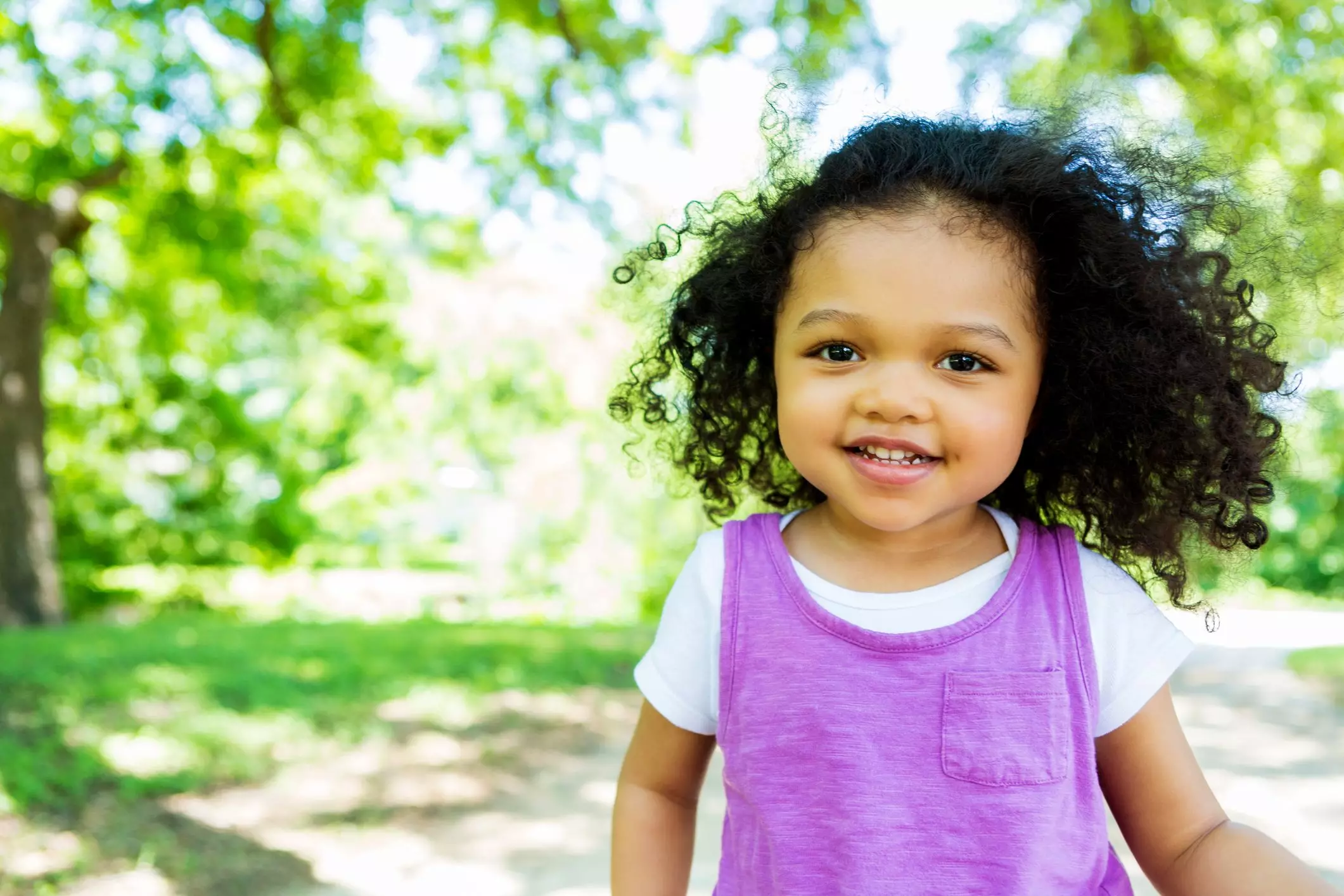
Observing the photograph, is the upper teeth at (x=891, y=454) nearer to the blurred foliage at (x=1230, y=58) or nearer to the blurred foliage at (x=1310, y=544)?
the blurred foliage at (x=1230, y=58)

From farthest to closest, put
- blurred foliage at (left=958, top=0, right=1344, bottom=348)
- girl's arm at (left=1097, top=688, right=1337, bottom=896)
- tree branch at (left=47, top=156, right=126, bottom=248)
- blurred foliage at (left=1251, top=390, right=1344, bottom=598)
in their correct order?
blurred foliage at (left=1251, top=390, right=1344, bottom=598) < tree branch at (left=47, top=156, right=126, bottom=248) < blurred foliage at (left=958, top=0, right=1344, bottom=348) < girl's arm at (left=1097, top=688, right=1337, bottom=896)

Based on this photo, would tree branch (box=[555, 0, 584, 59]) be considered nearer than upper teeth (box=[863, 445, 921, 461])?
No

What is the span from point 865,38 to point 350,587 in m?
11.3

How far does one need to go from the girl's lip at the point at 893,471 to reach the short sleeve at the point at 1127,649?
0.79 ft

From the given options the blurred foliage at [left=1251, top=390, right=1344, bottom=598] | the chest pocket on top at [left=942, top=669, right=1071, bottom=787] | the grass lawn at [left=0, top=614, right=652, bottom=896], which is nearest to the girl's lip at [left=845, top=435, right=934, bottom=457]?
the chest pocket on top at [left=942, top=669, right=1071, bottom=787]

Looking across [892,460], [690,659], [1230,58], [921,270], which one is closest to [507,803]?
[690,659]

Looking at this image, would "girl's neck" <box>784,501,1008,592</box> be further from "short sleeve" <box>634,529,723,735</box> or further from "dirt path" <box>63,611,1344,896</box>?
"dirt path" <box>63,611,1344,896</box>

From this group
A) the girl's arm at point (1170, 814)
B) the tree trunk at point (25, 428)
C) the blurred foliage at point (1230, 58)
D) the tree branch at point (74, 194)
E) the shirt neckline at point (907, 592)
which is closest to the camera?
the girl's arm at point (1170, 814)

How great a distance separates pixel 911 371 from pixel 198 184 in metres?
9.98

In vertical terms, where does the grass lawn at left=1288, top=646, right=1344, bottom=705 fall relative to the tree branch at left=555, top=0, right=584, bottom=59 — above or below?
below

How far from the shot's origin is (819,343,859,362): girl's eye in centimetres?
127

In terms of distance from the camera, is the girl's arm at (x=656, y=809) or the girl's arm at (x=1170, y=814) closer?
the girl's arm at (x=1170, y=814)

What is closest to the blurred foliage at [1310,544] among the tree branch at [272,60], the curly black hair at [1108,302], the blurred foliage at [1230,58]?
the blurred foliage at [1230,58]

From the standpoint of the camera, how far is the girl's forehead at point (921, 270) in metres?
1.24
